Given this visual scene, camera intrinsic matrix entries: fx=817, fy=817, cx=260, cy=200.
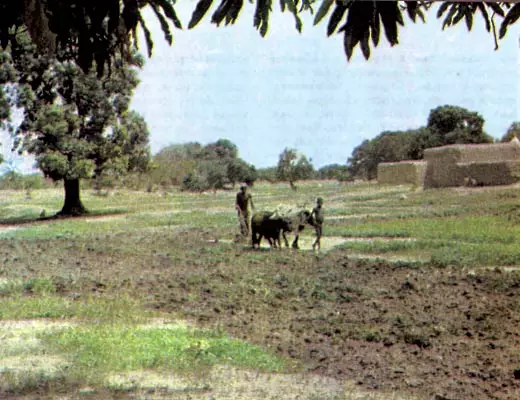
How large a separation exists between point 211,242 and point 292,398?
11.3 m

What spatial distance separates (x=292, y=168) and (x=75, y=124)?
642cm

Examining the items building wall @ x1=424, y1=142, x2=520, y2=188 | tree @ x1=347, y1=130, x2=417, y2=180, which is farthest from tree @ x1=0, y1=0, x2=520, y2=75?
building wall @ x1=424, y1=142, x2=520, y2=188

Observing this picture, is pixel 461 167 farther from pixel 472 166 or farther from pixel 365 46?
pixel 365 46

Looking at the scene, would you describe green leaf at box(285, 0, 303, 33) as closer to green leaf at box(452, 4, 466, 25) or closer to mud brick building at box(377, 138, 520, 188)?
green leaf at box(452, 4, 466, 25)

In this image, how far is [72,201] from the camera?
24328 mm

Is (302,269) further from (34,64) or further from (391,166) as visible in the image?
(34,64)

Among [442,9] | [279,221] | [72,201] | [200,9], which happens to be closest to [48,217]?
[72,201]

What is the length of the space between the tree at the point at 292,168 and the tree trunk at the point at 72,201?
6.46 metres

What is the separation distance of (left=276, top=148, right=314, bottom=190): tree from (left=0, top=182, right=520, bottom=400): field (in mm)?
3491

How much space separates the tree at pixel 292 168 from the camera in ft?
67.9

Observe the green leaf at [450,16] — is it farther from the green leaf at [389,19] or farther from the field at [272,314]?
the field at [272,314]

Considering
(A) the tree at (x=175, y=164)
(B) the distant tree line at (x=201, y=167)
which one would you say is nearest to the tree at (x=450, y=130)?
(B) the distant tree line at (x=201, y=167)

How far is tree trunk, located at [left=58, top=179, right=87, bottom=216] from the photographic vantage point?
2380 centimetres

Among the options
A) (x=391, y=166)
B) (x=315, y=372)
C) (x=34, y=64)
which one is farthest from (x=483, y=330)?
(x=34, y=64)
